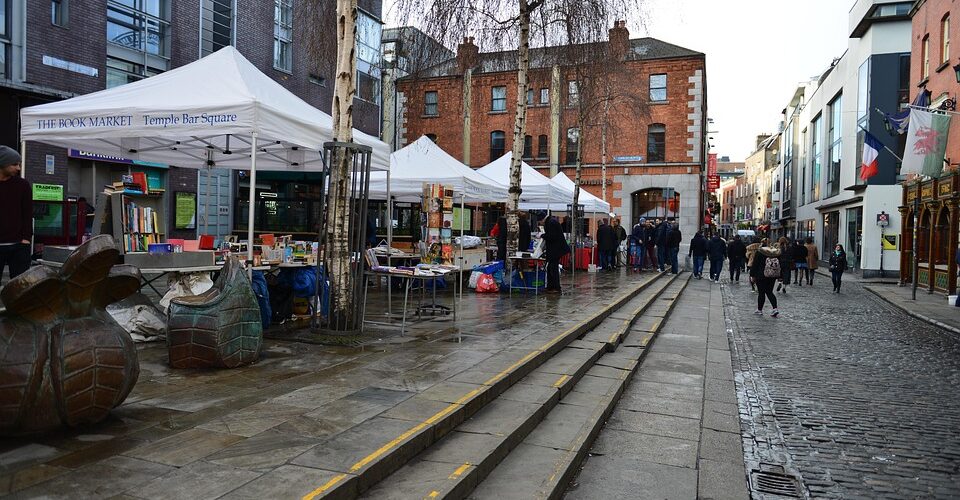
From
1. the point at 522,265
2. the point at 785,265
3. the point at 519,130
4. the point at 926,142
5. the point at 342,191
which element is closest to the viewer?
the point at 342,191

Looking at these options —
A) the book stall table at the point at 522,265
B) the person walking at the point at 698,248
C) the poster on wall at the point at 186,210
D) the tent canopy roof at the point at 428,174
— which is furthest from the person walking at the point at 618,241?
the poster on wall at the point at 186,210

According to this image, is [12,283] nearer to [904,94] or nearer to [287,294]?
[287,294]

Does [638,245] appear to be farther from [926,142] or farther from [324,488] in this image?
[324,488]

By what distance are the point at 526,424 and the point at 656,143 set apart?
31996mm

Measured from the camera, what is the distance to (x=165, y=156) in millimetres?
10367

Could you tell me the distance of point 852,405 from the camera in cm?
638

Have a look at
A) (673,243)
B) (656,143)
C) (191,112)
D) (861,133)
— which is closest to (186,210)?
(191,112)

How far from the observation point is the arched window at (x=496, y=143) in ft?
124

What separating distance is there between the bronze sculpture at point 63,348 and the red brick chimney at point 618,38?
1353 cm

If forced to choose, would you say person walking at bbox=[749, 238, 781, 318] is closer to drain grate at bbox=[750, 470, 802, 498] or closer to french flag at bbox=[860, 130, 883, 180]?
french flag at bbox=[860, 130, 883, 180]

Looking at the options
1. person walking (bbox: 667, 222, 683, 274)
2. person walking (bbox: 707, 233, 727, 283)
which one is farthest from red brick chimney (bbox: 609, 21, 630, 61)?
person walking (bbox: 707, 233, 727, 283)

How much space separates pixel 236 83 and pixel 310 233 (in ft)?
34.4

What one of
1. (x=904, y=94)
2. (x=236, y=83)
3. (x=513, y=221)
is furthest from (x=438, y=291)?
(x=904, y=94)

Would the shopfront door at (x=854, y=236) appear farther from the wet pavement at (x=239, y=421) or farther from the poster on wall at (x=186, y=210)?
the wet pavement at (x=239, y=421)
